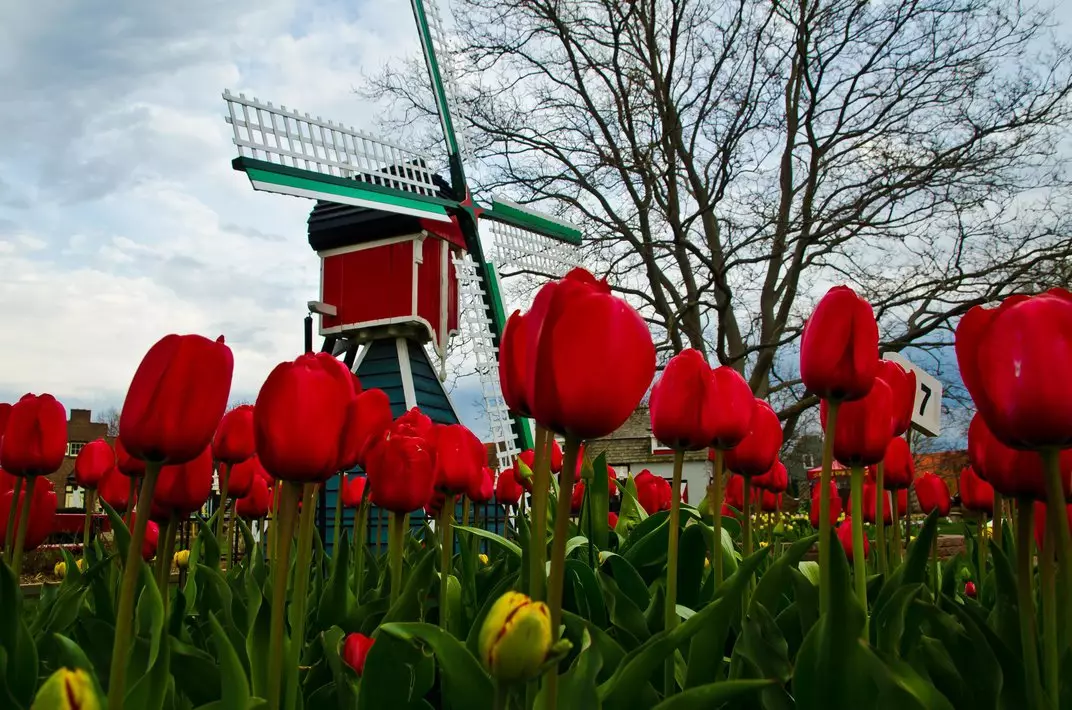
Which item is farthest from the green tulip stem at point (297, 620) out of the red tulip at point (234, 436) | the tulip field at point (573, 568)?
the red tulip at point (234, 436)

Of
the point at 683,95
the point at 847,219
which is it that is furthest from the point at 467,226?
the point at 847,219

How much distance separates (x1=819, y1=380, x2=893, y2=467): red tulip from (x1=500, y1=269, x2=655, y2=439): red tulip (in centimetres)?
52

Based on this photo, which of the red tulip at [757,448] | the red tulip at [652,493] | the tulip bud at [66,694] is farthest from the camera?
the red tulip at [652,493]

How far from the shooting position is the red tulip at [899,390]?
1.29 metres

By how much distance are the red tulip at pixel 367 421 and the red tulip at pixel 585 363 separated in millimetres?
321

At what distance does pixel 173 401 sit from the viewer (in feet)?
2.83

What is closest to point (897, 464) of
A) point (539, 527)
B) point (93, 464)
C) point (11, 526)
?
point (539, 527)

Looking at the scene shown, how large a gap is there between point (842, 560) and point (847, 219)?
576 inches

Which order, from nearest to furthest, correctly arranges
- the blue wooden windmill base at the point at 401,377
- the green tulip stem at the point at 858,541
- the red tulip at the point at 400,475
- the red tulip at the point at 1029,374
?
the red tulip at the point at 1029,374 < the green tulip stem at the point at 858,541 < the red tulip at the point at 400,475 < the blue wooden windmill base at the point at 401,377

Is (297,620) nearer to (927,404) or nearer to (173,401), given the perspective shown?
(173,401)

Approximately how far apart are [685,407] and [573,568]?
1.20 feet

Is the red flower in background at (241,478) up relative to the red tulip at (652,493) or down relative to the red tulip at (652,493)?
up

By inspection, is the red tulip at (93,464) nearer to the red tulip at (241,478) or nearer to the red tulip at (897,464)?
the red tulip at (241,478)

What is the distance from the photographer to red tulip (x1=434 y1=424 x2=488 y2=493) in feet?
5.08
